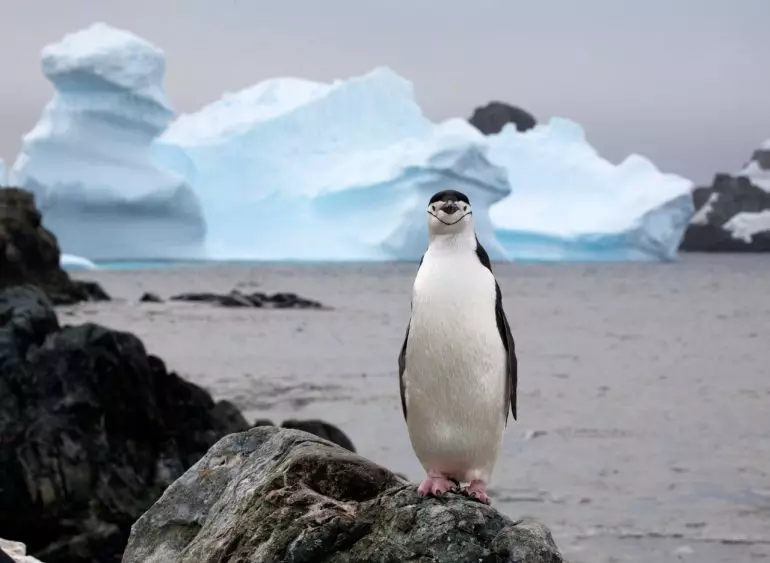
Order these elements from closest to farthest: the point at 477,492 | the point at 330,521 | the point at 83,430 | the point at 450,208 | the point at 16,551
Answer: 1. the point at 330,521
2. the point at 477,492
3. the point at 450,208
4. the point at 16,551
5. the point at 83,430

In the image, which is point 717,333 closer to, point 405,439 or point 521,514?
point 405,439

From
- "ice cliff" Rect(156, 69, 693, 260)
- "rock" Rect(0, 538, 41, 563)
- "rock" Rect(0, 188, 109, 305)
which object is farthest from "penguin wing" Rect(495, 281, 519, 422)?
"ice cliff" Rect(156, 69, 693, 260)

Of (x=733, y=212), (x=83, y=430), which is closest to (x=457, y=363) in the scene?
(x=83, y=430)

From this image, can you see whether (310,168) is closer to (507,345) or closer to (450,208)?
(507,345)

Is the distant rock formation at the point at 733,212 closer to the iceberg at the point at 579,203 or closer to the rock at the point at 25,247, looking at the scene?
the iceberg at the point at 579,203

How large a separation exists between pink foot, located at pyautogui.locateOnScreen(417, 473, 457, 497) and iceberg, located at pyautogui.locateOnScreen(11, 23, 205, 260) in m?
32.8

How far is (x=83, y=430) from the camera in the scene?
6215 mm

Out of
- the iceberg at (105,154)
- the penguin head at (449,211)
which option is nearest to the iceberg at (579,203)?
the iceberg at (105,154)

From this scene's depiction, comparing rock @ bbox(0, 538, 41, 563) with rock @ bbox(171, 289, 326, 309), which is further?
rock @ bbox(171, 289, 326, 309)

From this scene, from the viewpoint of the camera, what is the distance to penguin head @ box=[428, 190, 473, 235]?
9.99ft

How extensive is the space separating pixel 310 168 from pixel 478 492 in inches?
Result: 1607

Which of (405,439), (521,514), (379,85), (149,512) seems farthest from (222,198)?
(149,512)

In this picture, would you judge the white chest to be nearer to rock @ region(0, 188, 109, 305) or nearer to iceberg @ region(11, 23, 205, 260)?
rock @ region(0, 188, 109, 305)

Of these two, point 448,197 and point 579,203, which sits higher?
point 579,203
